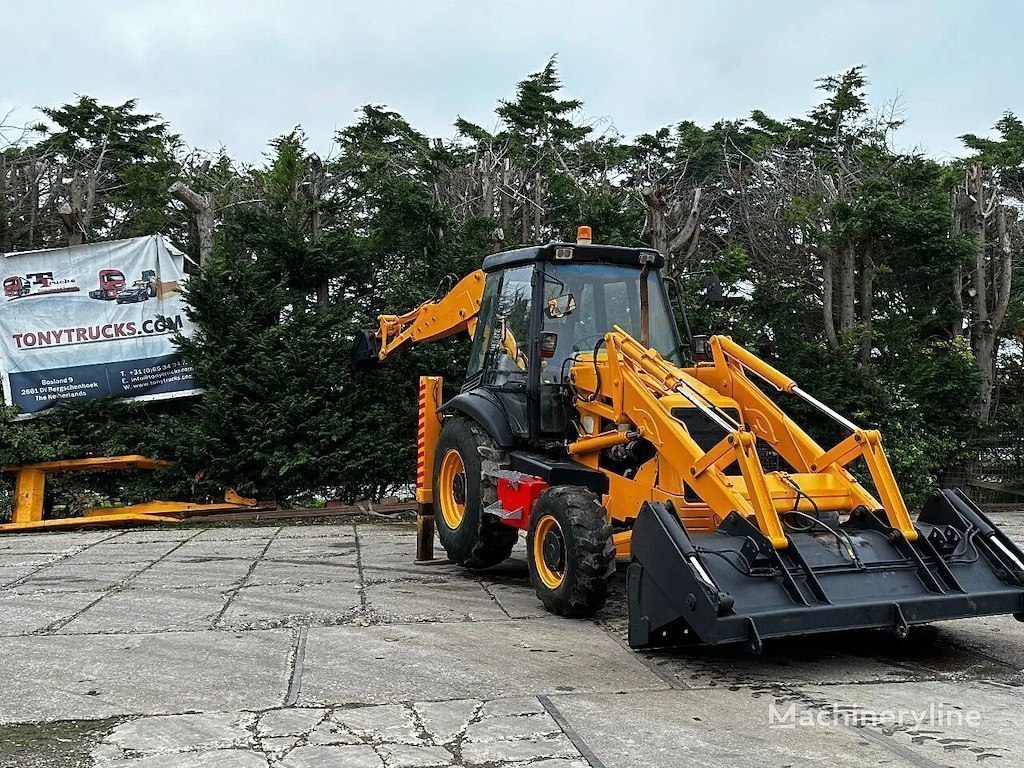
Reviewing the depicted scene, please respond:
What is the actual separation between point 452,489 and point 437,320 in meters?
1.91

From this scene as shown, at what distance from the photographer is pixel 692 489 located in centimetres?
602

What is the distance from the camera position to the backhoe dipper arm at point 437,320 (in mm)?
9070

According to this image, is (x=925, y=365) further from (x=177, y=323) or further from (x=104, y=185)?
(x=104, y=185)

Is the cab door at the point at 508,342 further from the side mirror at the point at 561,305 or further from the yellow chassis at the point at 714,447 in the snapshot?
the yellow chassis at the point at 714,447

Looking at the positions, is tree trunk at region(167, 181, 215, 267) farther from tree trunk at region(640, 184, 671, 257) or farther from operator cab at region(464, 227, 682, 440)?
operator cab at region(464, 227, 682, 440)

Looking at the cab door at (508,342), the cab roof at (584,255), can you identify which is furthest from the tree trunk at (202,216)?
the cab roof at (584,255)

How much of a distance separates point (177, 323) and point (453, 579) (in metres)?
6.39

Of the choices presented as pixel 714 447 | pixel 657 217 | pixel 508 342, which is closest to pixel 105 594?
pixel 508 342

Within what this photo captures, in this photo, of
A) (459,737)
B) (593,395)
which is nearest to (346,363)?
(593,395)

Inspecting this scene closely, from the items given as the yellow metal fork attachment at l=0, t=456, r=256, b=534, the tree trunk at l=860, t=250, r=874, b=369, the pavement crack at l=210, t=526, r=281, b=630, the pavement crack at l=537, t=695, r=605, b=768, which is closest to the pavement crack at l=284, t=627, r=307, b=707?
the pavement crack at l=210, t=526, r=281, b=630

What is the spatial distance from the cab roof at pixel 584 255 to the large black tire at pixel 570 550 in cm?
192

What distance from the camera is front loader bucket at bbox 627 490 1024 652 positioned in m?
4.96

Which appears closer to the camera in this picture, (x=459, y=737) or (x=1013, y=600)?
(x=459, y=737)

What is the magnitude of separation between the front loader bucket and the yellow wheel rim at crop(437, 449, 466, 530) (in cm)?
322
